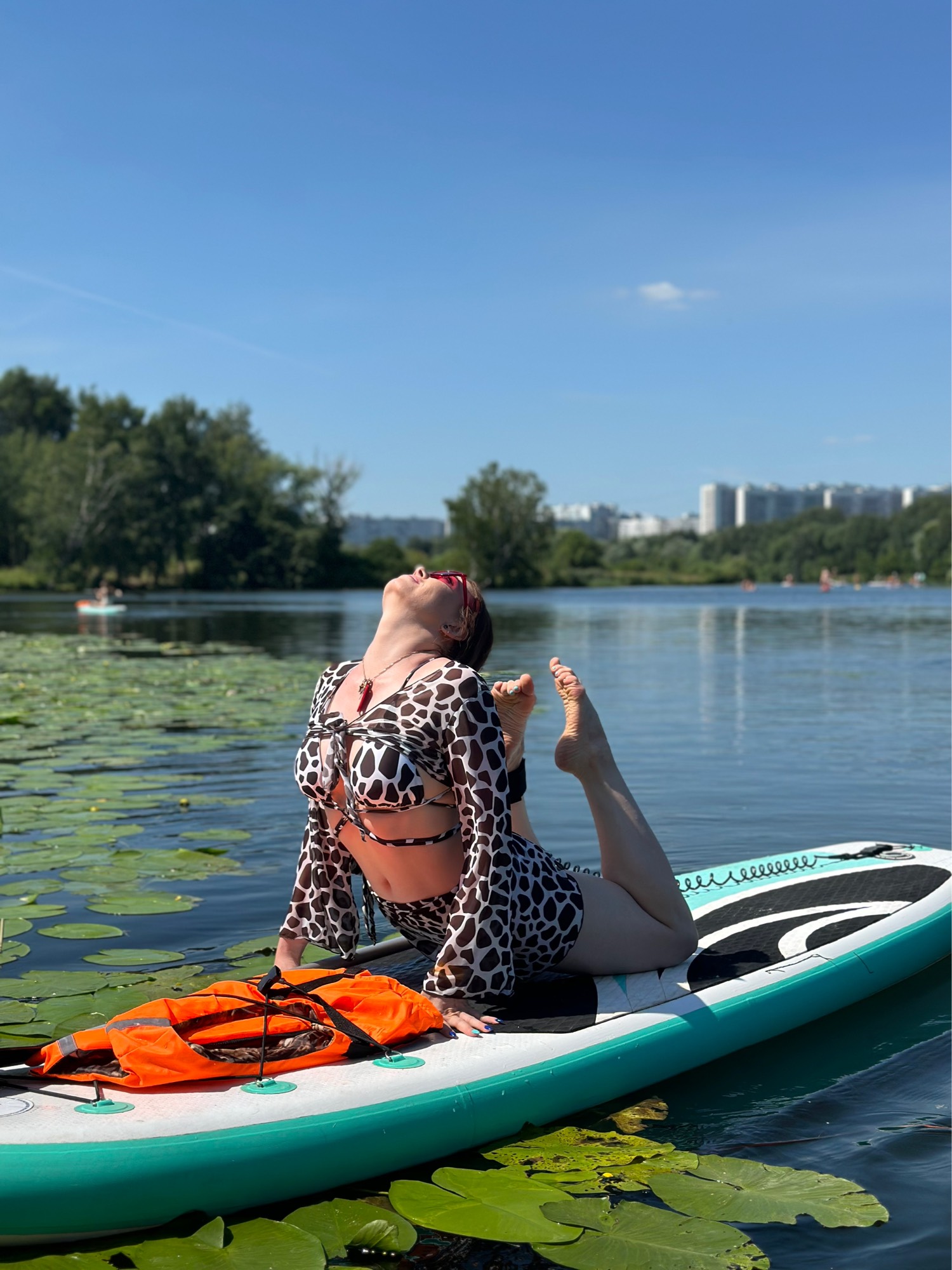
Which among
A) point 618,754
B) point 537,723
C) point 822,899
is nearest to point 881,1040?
point 822,899

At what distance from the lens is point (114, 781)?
7980mm

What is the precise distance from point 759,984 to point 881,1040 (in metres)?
0.71

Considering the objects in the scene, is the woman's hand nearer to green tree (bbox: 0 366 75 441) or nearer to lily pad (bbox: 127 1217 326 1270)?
lily pad (bbox: 127 1217 326 1270)

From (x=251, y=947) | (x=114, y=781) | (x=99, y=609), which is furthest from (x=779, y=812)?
(x=99, y=609)

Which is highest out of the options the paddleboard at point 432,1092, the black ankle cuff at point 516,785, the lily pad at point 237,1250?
the black ankle cuff at point 516,785

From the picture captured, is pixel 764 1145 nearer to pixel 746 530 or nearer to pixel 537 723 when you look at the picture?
pixel 537 723

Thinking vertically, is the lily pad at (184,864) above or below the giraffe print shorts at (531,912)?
below

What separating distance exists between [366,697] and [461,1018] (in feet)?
2.87

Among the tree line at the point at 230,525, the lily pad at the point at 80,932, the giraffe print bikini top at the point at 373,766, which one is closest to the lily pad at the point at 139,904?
the lily pad at the point at 80,932

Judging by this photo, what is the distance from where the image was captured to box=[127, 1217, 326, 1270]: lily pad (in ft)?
8.06

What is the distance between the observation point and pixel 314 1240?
2.54 meters

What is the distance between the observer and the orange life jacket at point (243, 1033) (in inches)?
108

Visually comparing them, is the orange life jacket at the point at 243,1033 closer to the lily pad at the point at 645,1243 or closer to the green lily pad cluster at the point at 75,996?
the lily pad at the point at 645,1243

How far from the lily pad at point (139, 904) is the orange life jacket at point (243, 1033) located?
2.02m
